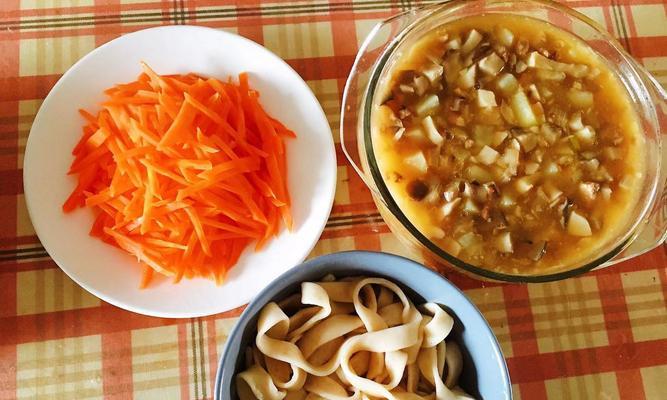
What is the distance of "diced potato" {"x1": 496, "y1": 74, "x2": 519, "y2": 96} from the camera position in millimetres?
1241

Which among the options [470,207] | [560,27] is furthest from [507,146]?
[560,27]

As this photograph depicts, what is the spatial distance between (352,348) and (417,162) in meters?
0.34

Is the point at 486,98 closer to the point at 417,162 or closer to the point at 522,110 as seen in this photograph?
the point at 522,110

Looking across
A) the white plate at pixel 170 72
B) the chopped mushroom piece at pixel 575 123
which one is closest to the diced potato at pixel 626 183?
the chopped mushroom piece at pixel 575 123

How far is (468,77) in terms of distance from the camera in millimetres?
1236

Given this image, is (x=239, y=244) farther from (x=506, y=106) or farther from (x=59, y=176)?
(x=506, y=106)

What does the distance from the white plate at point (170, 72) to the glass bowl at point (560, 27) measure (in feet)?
0.42

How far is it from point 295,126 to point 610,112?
58cm

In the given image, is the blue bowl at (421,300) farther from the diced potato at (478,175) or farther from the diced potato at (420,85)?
the diced potato at (420,85)

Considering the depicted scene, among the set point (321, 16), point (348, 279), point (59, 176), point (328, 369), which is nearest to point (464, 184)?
point (348, 279)

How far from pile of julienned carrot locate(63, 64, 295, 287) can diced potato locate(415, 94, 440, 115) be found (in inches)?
11.1

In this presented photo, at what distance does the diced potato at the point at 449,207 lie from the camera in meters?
1.18

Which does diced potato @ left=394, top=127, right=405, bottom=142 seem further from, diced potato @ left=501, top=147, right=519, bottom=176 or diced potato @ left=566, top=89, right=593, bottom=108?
diced potato @ left=566, top=89, right=593, bottom=108

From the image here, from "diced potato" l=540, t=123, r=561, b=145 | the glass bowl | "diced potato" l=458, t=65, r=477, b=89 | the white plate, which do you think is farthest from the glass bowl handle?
the white plate
